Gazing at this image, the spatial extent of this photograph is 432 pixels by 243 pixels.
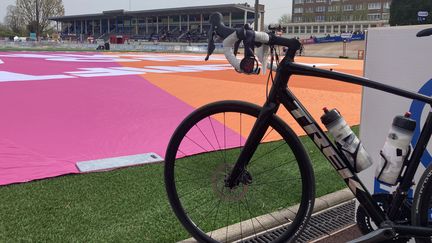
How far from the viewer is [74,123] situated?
624cm

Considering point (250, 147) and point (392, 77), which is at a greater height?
point (392, 77)

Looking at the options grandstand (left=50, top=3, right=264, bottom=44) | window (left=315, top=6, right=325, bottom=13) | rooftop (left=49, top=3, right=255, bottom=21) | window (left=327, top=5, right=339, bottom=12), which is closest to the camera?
rooftop (left=49, top=3, right=255, bottom=21)

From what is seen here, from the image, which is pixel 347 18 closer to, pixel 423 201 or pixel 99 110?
pixel 99 110

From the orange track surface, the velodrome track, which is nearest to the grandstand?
the orange track surface

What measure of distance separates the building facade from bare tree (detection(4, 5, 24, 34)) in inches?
2191

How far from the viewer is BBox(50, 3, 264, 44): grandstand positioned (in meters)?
76.1

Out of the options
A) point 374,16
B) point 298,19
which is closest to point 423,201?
point 374,16

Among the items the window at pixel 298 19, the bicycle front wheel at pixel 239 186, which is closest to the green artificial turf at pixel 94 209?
the bicycle front wheel at pixel 239 186

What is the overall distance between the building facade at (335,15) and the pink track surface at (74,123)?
85578 millimetres

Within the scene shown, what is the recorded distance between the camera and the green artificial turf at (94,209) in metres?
2.82

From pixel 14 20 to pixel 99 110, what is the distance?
90.8 m

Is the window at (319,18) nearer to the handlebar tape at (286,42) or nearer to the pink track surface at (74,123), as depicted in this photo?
the pink track surface at (74,123)

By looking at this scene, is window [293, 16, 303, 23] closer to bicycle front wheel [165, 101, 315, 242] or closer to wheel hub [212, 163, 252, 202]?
bicycle front wheel [165, 101, 315, 242]

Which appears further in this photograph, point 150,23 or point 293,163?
point 150,23
